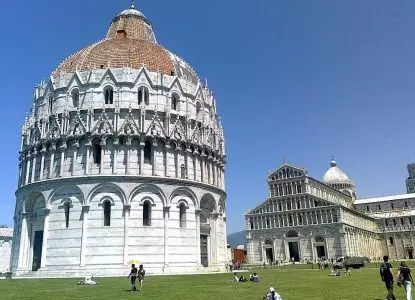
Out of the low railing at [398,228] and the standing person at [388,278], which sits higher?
the low railing at [398,228]

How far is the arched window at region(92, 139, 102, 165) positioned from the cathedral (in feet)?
207

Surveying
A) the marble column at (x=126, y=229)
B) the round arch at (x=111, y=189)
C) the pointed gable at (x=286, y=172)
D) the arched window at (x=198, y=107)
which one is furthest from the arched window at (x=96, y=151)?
the pointed gable at (x=286, y=172)

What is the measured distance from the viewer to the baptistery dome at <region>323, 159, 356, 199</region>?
12638 cm

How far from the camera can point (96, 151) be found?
39.7m

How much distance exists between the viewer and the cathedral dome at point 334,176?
12741 cm

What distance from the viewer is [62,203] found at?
3850 centimetres

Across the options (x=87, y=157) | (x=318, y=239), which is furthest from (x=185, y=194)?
(x=318, y=239)

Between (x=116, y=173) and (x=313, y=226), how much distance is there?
6411 cm

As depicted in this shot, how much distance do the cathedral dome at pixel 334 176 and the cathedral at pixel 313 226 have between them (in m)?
12.5

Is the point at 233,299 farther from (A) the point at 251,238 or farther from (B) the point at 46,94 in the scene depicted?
(A) the point at 251,238

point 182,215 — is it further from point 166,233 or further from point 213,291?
point 213,291

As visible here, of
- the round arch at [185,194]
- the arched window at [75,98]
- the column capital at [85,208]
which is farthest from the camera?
the arched window at [75,98]

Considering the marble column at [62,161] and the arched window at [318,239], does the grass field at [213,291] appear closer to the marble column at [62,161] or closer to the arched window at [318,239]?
the marble column at [62,161]

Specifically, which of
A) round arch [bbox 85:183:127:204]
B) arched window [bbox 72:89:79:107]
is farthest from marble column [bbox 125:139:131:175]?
arched window [bbox 72:89:79:107]
